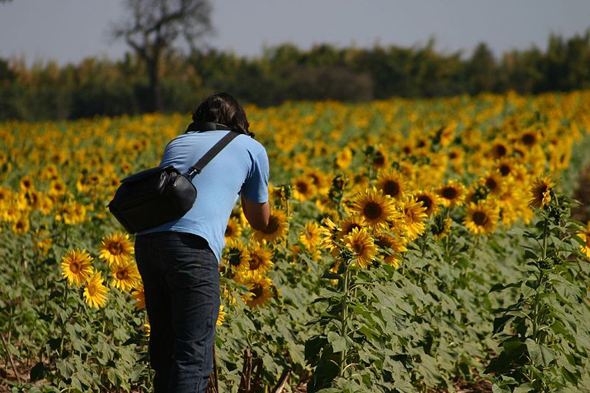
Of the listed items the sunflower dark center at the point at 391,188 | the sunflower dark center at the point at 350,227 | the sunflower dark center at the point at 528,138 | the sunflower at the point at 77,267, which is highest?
the sunflower dark center at the point at 528,138

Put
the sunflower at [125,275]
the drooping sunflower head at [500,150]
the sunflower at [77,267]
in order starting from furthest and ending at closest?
the drooping sunflower head at [500,150] < the sunflower at [125,275] < the sunflower at [77,267]

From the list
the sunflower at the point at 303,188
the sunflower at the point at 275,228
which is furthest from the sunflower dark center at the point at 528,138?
the sunflower at the point at 275,228

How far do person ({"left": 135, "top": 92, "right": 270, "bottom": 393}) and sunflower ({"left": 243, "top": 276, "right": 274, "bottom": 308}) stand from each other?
2.73 ft

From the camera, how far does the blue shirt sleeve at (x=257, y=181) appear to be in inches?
130

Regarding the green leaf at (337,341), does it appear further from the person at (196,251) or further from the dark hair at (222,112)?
the dark hair at (222,112)

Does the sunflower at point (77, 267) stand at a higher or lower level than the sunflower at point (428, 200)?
lower

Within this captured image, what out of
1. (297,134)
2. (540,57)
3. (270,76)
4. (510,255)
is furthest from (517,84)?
(510,255)

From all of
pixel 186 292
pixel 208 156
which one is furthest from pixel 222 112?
Result: pixel 186 292

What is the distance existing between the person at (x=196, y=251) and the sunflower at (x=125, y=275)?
803 mm

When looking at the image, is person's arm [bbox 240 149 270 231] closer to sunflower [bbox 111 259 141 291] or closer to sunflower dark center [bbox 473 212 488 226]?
sunflower [bbox 111 259 141 291]

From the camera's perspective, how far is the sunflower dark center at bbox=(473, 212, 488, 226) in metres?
5.19

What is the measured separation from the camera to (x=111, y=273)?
A: 4.28m

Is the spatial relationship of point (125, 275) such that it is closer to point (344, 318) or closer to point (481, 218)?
point (344, 318)

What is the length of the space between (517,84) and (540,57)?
3346mm
